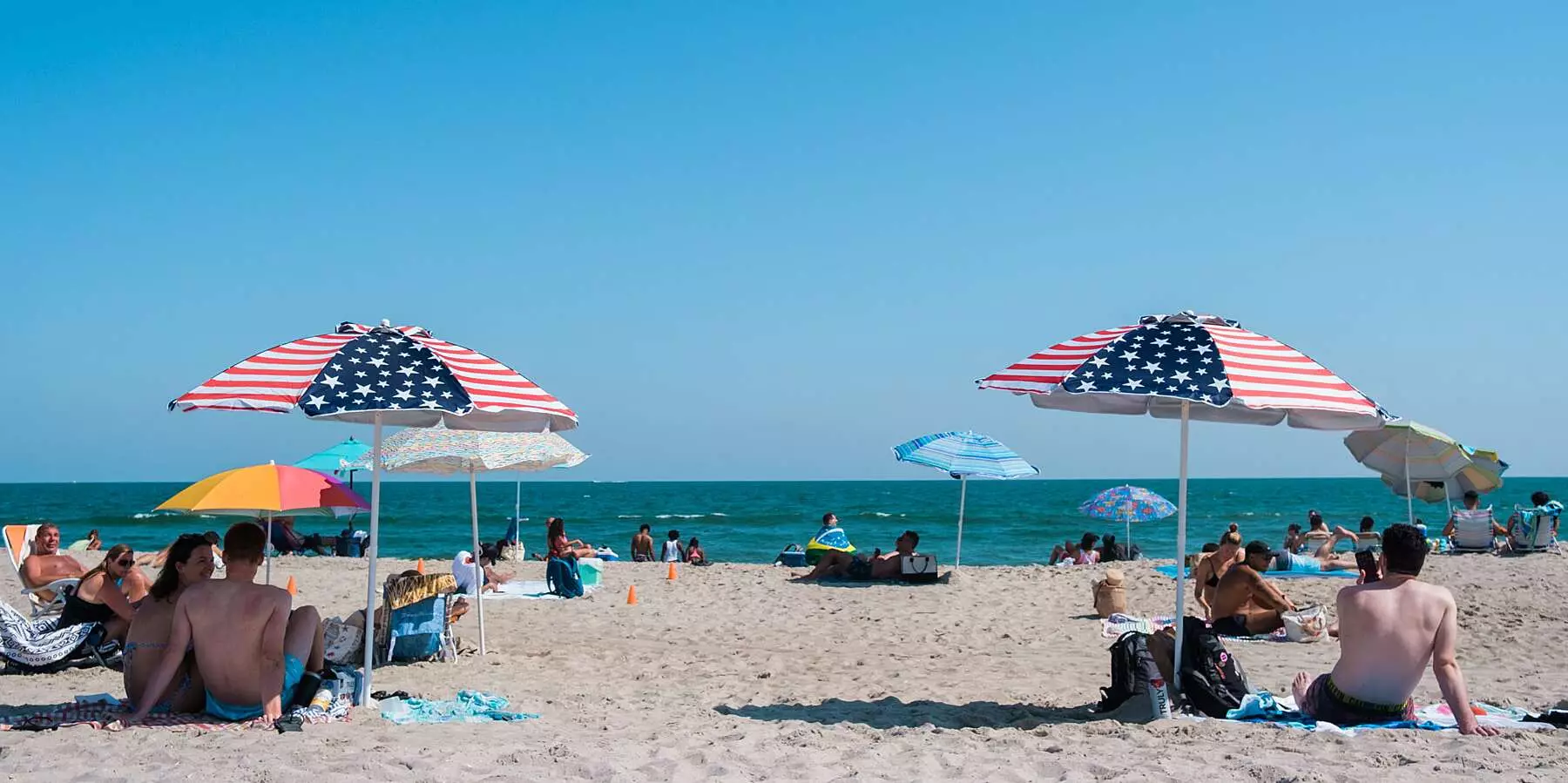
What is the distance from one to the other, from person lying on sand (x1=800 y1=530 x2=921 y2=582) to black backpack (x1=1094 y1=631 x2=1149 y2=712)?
7881 mm

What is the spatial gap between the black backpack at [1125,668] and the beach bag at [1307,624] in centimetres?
396

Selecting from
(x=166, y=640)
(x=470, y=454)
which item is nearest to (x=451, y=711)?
(x=166, y=640)

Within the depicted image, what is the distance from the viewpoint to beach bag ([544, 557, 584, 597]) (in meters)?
13.2

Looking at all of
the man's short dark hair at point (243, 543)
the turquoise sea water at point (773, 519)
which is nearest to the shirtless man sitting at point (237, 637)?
the man's short dark hair at point (243, 543)

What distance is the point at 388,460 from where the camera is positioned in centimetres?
1006

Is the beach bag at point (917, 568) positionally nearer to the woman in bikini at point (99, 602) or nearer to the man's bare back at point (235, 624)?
the woman in bikini at point (99, 602)

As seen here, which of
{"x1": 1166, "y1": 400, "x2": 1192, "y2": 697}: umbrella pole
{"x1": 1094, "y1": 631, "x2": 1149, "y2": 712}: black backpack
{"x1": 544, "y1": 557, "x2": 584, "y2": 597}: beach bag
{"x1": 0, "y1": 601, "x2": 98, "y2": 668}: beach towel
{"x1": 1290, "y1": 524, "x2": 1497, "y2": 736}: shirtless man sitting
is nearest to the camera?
{"x1": 1290, "y1": 524, "x2": 1497, "y2": 736}: shirtless man sitting

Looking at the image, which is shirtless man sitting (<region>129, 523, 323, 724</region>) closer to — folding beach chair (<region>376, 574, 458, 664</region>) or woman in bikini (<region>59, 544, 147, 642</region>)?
folding beach chair (<region>376, 574, 458, 664</region>)

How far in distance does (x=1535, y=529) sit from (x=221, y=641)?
59.8 ft

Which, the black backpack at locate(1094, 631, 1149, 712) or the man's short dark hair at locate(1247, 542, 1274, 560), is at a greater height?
the man's short dark hair at locate(1247, 542, 1274, 560)

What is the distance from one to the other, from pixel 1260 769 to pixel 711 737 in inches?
101

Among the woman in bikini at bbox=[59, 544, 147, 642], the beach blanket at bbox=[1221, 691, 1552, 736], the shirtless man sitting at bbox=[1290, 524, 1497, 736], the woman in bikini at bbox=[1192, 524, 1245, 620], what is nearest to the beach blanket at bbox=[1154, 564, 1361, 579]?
the woman in bikini at bbox=[1192, 524, 1245, 620]

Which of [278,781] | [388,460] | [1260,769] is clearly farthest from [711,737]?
[388,460]

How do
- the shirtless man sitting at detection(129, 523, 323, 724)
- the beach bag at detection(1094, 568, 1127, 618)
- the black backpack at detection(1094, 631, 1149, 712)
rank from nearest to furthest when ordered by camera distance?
the shirtless man sitting at detection(129, 523, 323, 724) → the black backpack at detection(1094, 631, 1149, 712) → the beach bag at detection(1094, 568, 1127, 618)
